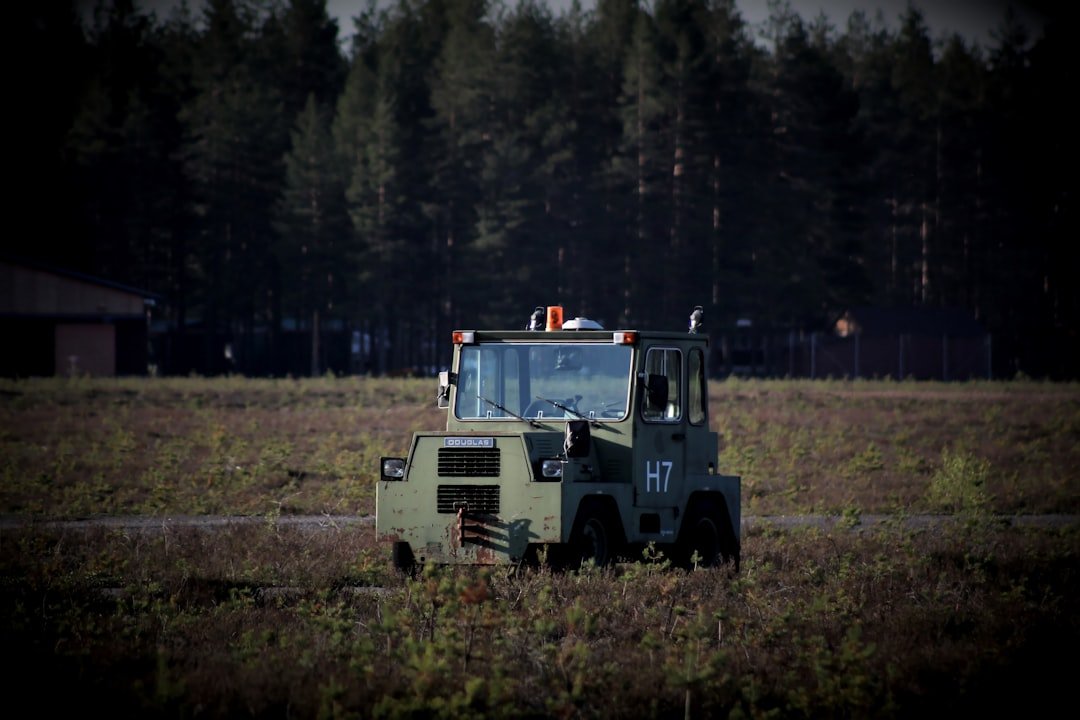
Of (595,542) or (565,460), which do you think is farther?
(595,542)

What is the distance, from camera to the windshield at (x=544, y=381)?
13055 millimetres

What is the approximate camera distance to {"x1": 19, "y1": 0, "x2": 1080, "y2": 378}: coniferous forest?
7325cm

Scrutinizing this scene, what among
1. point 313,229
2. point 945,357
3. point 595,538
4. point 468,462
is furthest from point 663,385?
point 945,357

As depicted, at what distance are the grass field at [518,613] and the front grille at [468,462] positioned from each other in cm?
85

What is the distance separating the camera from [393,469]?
1270 cm

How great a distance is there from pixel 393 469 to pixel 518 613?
2125 millimetres

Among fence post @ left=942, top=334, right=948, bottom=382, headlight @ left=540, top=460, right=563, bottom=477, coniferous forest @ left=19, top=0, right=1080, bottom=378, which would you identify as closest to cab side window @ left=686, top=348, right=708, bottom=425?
headlight @ left=540, top=460, right=563, bottom=477

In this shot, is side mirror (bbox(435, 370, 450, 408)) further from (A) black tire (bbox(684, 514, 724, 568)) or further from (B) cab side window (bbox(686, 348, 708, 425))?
(A) black tire (bbox(684, 514, 724, 568))

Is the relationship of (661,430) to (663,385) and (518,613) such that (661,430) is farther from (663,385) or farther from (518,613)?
(518,613)

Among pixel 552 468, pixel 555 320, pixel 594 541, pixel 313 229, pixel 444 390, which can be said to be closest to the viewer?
pixel 552 468

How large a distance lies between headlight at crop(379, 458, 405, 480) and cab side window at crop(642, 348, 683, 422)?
2124 millimetres

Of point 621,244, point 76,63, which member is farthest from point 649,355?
point 76,63

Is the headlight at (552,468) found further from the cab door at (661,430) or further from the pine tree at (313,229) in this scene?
the pine tree at (313,229)

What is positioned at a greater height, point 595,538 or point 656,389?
point 656,389
